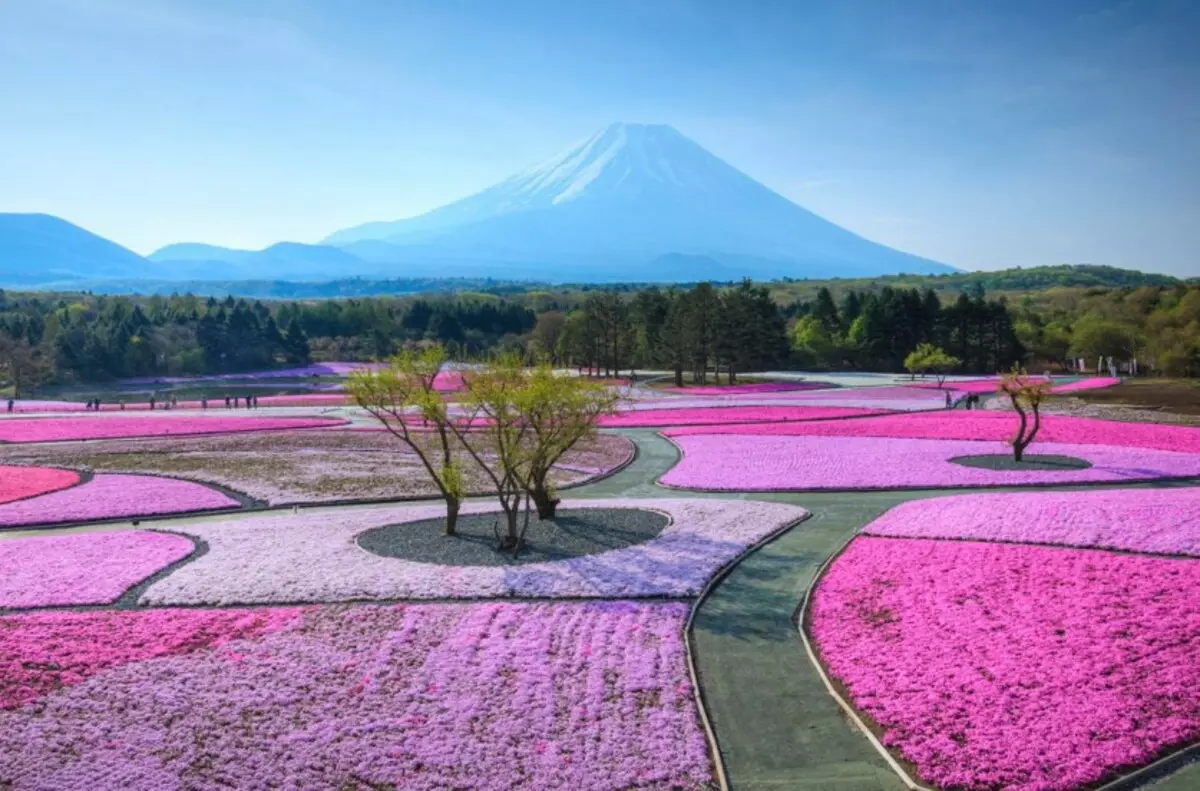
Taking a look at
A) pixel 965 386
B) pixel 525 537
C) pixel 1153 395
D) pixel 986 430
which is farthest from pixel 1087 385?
pixel 525 537

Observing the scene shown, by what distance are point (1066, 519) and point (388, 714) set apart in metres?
19.8

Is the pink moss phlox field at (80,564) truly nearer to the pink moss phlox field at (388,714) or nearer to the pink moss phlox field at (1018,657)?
the pink moss phlox field at (388,714)

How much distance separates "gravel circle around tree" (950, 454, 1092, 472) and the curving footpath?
530 inches

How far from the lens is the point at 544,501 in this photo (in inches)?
1081

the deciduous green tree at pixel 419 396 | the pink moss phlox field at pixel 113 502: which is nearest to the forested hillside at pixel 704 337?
the pink moss phlox field at pixel 113 502

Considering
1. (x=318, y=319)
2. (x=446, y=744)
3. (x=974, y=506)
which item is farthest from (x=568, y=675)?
(x=318, y=319)

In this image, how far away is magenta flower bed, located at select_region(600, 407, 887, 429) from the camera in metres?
55.8

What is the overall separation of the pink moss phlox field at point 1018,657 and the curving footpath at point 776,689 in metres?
0.52

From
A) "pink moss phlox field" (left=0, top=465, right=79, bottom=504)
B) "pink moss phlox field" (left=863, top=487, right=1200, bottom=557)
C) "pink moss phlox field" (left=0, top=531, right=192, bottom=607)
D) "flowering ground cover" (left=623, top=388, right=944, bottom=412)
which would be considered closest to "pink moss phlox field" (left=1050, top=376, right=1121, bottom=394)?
"flowering ground cover" (left=623, top=388, right=944, bottom=412)

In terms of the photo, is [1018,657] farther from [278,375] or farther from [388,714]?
[278,375]

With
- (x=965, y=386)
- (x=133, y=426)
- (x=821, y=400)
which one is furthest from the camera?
(x=965, y=386)

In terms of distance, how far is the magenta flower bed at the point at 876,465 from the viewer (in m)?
32.8

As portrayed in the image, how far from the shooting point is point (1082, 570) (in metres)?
19.7

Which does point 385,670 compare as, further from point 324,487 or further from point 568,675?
point 324,487
